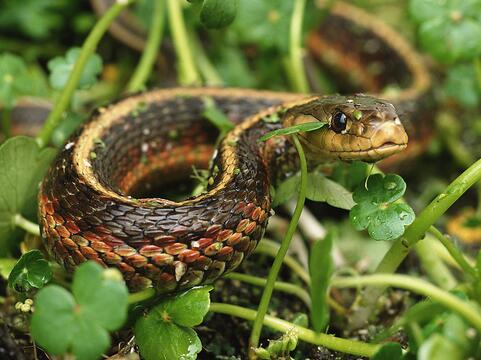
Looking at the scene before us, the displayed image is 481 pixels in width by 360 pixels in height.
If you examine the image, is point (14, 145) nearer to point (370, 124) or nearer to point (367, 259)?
point (370, 124)

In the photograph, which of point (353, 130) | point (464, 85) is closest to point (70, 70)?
point (353, 130)

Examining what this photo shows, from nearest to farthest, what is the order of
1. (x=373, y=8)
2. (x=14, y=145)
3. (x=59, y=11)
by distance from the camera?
(x=14, y=145)
(x=59, y=11)
(x=373, y=8)

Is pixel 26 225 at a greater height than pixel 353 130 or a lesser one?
lesser

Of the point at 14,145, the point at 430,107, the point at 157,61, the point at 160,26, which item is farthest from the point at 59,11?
the point at 430,107

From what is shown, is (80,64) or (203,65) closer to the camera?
(80,64)

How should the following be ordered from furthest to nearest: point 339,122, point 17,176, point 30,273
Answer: point 17,176 → point 339,122 → point 30,273

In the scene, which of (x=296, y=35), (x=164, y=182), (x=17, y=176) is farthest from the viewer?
(x=296, y=35)

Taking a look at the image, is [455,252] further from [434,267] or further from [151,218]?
[151,218]

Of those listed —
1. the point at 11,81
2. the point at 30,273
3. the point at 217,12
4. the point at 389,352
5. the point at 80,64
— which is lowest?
the point at 389,352
